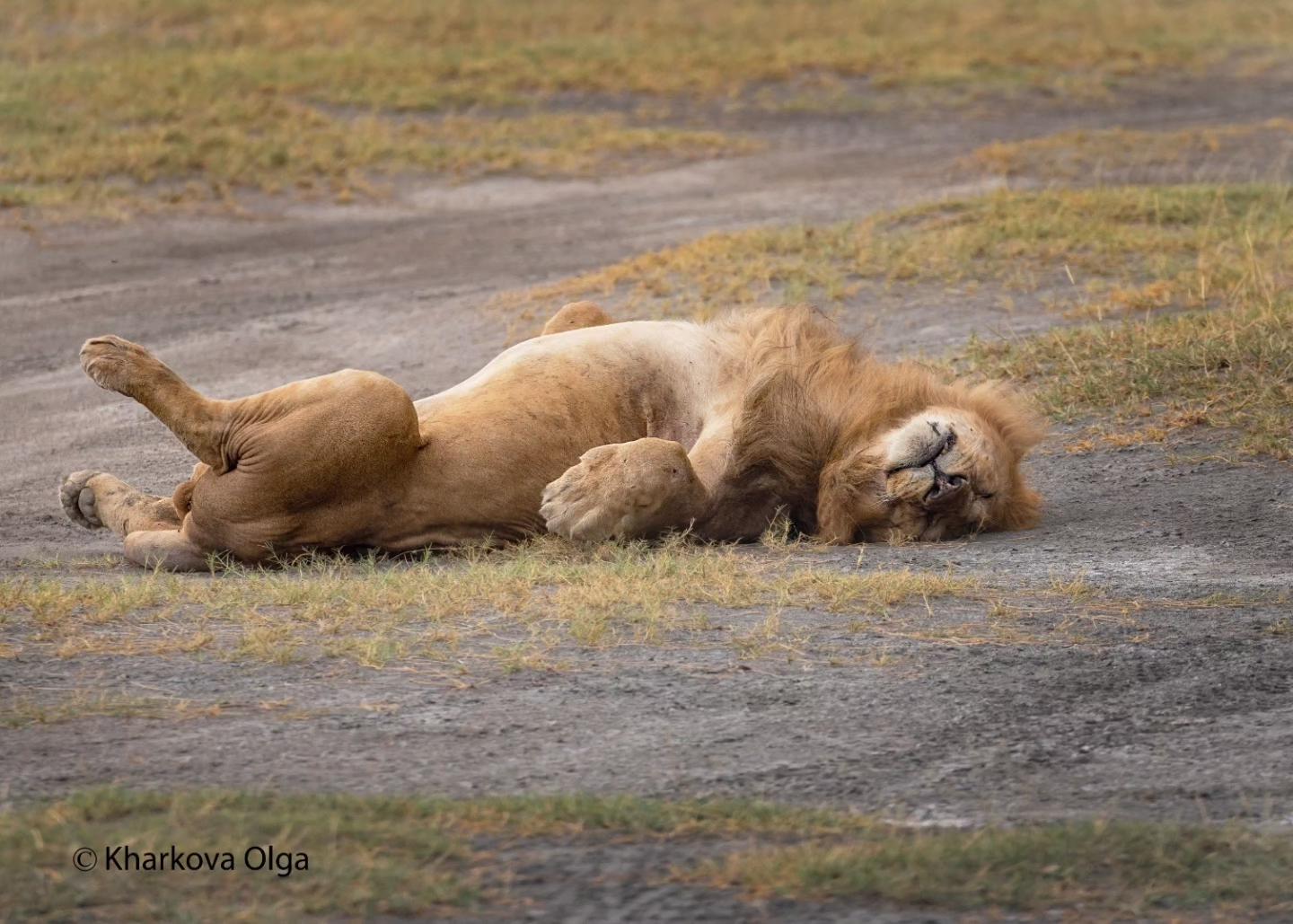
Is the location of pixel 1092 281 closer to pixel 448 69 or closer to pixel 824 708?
pixel 824 708

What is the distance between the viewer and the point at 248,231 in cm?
1455

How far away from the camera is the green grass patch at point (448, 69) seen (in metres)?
15.8

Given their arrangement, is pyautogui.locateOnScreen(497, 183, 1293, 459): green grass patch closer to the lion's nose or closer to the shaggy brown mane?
the shaggy brown mane

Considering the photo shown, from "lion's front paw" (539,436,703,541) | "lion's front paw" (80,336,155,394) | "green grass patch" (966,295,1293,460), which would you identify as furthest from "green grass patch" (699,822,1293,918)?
"green grass patch" (966,295,1293,460)

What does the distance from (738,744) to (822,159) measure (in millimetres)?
13408

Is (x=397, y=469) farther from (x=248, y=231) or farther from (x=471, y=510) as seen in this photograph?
(x=248, y=231)

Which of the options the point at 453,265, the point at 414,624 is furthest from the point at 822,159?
the point at 414,624

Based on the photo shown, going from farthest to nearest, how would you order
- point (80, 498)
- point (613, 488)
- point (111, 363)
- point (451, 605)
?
point (80, 498)
point (111, 363)
point (613, 488)
point (451, 605)

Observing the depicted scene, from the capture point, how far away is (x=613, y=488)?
588 cm

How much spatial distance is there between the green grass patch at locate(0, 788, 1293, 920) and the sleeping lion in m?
2.25

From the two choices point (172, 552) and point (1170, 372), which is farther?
point (1170, 372)

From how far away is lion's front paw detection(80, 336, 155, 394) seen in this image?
610 centimetres

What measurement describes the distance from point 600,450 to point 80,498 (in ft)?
7.47

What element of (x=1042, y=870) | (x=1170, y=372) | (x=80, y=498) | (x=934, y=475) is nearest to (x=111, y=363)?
(x=80, y=498)
